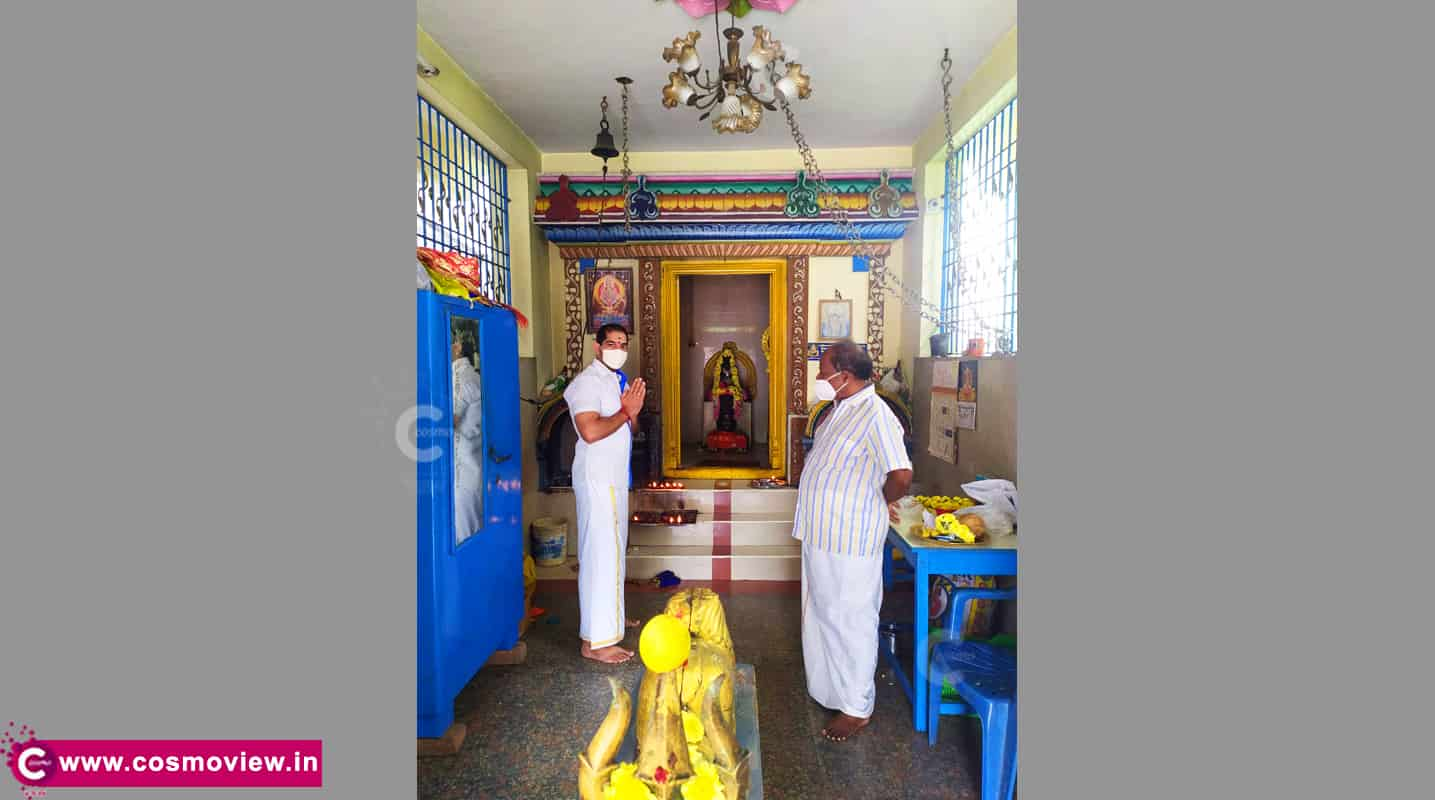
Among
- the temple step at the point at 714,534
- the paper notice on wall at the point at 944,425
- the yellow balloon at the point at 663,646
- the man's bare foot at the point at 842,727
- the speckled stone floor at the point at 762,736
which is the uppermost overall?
the paper notice on wall at the point at 944,425

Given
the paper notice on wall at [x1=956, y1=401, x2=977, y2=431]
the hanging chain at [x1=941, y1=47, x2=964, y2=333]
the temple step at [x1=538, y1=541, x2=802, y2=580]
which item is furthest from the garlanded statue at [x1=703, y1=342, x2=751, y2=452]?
the paper notice on wall at [x1=956, y1=401, x2=977, y2=431]

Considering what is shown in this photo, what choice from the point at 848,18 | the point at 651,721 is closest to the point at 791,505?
the point at 848,18

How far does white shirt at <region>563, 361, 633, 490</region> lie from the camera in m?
2.98

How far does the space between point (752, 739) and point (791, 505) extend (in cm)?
298

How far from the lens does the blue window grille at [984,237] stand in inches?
124

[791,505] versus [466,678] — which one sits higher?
[791,505]

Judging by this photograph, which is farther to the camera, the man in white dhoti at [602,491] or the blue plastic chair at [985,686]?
the man in white dhoti at [602,491]

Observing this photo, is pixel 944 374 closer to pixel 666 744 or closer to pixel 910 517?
pixel 910 517

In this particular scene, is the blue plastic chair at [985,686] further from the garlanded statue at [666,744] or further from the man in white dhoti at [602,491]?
the man in white dhoti at [602,491]

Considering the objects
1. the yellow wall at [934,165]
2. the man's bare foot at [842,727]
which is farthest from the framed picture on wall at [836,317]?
the man's bare foot at [842,727]

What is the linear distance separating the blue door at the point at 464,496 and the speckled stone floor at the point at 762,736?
21 centimetres

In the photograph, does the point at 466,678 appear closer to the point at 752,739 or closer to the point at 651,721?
the point at 752,739

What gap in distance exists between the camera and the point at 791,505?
452 cm

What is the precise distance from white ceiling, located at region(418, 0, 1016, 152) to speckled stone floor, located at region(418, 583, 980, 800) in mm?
3088
